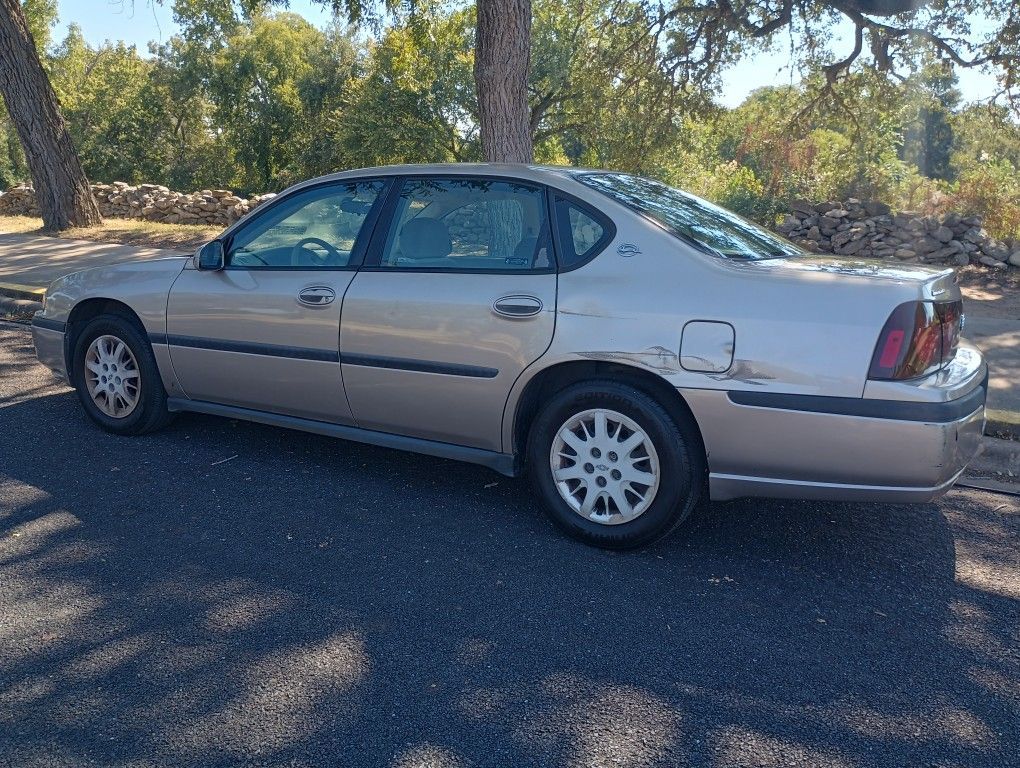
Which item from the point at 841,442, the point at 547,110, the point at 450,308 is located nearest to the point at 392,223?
the point at 450,308

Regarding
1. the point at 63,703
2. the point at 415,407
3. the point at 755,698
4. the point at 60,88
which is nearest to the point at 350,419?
the point at 415,407

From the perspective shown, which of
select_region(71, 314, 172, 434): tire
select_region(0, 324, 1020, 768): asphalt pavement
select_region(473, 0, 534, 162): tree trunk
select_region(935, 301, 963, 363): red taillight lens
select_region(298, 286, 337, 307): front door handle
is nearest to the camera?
select_region(0, 324, 1020, 768): asphalt pavement

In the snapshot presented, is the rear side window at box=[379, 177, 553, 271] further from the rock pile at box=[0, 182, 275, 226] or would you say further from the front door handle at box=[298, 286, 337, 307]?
the rock pile at box=[0, 182, 275, 226]

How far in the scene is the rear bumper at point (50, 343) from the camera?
5.84 meters

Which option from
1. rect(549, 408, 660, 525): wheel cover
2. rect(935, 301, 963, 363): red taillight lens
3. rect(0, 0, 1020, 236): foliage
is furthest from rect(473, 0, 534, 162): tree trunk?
rect(935, 301, 963, 363): red taillight lens

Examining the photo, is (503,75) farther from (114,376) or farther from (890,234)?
(890,234)

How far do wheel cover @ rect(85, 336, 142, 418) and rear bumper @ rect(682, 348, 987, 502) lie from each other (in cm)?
341

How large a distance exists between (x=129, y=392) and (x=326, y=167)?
28.8 meters

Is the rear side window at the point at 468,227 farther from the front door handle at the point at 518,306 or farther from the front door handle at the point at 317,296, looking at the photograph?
the front door handle at the point at 317,296

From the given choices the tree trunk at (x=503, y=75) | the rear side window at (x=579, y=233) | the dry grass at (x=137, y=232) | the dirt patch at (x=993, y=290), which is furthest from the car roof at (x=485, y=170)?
the dry grass at (x=137, y=232)

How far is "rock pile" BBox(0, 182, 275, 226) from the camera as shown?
1820 cm

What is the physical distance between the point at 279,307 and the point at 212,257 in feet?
2.11

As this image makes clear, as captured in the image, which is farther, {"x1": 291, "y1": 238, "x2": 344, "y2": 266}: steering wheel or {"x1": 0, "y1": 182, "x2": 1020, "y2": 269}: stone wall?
{"x1": 0, "y1": 182, "x2": 1020, "y2": 269}: stone wall

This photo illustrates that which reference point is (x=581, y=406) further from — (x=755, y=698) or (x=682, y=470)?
(x=755, y=698)
